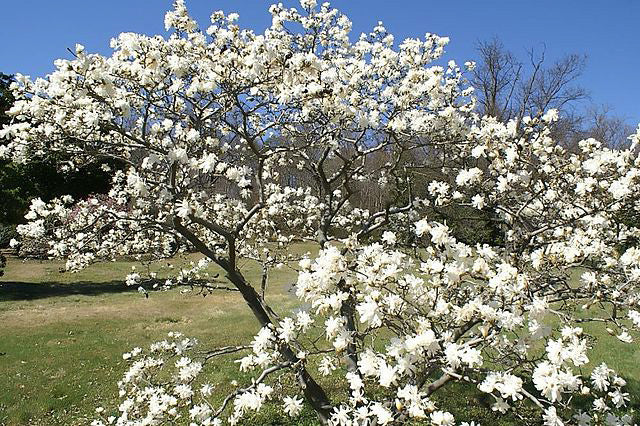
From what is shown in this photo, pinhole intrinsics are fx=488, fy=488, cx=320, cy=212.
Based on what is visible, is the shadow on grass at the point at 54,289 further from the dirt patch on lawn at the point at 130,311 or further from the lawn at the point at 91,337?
the dirt patch on lawn at the point at 130,311

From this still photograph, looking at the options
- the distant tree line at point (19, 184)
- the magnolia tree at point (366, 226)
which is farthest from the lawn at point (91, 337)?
the distant tree line at point (19, 184)

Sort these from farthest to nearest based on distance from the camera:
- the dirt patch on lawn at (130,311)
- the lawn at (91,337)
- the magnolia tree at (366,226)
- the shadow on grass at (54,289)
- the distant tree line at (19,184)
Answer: the shadow on grass at (54,289) < the distant tree line at (19,184) < the dirt patch on lawn at (130,311) < the lawn at (91,337) < the magnolia tree at (366,226)

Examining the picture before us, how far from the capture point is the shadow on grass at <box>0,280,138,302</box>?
1583 centimetres

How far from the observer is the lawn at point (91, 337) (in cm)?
729

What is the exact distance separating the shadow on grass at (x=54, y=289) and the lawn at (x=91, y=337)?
0.03m

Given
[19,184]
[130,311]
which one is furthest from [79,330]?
[19,184]

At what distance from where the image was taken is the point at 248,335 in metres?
11.3

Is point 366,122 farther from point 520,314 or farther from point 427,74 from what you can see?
point 520,314

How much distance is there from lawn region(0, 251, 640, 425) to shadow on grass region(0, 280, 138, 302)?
29 mm

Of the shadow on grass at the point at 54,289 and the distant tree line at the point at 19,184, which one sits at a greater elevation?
the distant tree line at the point at 19,184

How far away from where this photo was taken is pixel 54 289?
1720cm

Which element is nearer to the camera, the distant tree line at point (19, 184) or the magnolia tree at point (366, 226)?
the magnolia tree at point (366, 226)

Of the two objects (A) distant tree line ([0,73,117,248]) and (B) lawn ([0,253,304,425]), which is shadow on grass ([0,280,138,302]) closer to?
(B) lawn ([0,253,304,425])

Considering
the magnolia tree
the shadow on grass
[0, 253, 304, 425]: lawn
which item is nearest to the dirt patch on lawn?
[0, 253, 304, 425]: lawn
